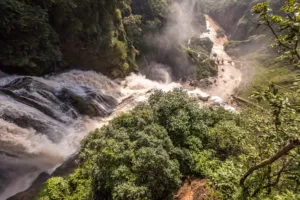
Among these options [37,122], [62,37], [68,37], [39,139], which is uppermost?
[68,37]

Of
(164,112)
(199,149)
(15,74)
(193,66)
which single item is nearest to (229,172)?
(199,149)

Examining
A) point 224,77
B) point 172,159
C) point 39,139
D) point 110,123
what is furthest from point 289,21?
point 224,77

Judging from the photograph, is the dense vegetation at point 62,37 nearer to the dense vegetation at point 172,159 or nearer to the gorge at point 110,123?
the gorge at point 110,123

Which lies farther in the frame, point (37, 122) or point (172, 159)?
point (37, 122)

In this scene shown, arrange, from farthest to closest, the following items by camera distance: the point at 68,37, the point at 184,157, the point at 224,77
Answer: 1. the point at 224,77
2. the point at 68,37
3. the point at 184,157

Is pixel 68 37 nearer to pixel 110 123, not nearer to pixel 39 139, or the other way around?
pixel 39 139

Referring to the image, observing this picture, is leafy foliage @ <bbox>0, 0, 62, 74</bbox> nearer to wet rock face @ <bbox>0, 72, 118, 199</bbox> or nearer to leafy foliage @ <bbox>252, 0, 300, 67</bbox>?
wet rock face @ <bbox>0, 72, 118, 199</bbox>

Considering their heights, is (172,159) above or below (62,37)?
below

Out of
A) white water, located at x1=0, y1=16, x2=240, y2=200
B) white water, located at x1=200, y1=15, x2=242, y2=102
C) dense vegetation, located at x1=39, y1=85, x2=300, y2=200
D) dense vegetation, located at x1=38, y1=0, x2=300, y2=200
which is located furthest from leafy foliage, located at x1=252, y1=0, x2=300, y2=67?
white water, located at x1=200, y1=15, x2=242, y2=102

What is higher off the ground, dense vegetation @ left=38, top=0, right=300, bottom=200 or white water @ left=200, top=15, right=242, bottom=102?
white water @ left=200, top=15, right=242, bottom=102

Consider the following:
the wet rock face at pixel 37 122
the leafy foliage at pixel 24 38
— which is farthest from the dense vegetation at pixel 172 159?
the leafy foliage at pixel 24 38

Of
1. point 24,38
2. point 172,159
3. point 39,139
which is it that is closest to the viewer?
point 172,159

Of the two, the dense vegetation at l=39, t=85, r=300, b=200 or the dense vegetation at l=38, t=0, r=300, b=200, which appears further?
the dense vegetation at l=39, t=85, r=300, b=200
